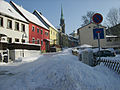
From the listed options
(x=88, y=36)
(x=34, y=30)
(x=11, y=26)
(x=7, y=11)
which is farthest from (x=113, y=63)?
(x=88, y=36)

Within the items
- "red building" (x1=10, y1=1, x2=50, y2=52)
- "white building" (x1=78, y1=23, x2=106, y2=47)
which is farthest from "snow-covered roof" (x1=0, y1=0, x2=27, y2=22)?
"white building" (x1=78, y1=23, x2=106, y2=47)

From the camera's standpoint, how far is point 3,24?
1585 centimetres

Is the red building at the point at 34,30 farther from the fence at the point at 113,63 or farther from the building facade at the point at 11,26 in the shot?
the fence at the point at 113,63

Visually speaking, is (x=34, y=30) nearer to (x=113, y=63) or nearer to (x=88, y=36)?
(x=88, y=36)

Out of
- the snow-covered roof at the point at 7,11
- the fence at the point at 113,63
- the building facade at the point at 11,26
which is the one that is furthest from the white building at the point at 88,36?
the fence at the point at 113,63

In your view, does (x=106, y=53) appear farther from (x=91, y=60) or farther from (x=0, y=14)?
(x=0, y=14)

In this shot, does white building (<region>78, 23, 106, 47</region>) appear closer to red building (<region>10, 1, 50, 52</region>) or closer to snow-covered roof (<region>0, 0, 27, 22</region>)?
red building (<region>10, 1, 50, 52</region>)

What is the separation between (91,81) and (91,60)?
330cm

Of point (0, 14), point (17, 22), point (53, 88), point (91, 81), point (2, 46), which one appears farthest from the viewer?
point (17, 22)

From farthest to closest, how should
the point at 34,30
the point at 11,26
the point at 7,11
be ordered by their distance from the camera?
1. the point at 34,30
2. the point at 7,11
3. the point at 11,26

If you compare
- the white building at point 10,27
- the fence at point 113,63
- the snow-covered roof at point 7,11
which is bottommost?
the fence at point 113,63

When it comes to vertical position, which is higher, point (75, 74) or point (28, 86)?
point (75, 74)

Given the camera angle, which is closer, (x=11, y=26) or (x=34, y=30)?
(x=11, y=26)

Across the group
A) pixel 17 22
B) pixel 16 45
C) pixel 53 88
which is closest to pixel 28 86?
pixel 53 88
